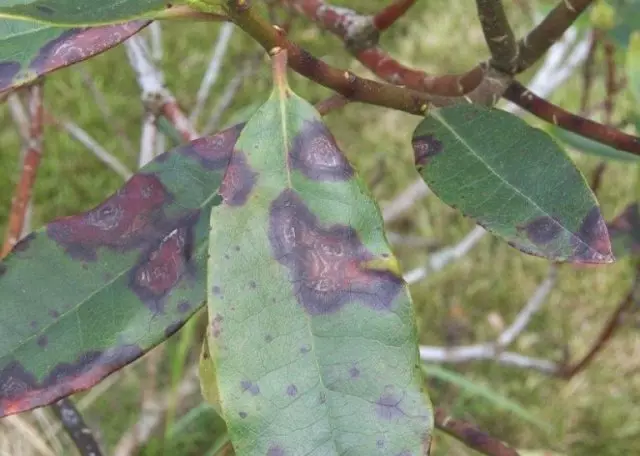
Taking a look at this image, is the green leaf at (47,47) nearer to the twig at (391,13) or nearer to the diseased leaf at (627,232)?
the twig at (391,13)

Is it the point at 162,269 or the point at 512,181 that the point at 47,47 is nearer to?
the point at 162,269

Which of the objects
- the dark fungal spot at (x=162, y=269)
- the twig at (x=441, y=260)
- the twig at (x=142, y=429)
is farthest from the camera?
the twig at (x=441, y=260)

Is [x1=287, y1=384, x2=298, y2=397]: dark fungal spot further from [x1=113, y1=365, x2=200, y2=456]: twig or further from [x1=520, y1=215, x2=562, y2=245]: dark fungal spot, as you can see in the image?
[x1=113, y1=365, x2=200, y2=456]: twig

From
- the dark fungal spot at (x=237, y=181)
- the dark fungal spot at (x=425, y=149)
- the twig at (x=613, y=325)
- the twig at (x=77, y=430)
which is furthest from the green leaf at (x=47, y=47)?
the twig at (x=613, y=325)

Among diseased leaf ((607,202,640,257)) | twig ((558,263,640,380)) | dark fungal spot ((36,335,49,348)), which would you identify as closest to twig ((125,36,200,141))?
dark fungal spot ((36,335,49,348))

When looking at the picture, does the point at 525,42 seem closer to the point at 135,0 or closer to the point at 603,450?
the point at 135,0
